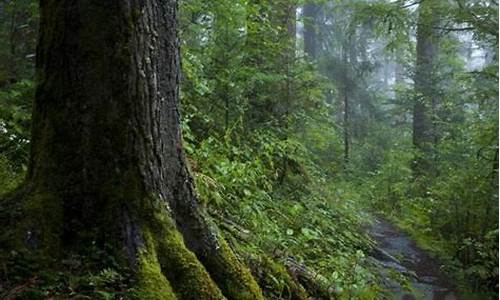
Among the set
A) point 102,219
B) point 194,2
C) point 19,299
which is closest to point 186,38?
point 194,2

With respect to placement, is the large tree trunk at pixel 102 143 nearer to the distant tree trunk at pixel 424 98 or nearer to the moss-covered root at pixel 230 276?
the moss-covered root at pixel 230 276

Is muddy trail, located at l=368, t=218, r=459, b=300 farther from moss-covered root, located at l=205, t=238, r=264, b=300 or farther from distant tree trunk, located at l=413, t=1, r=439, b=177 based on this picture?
distant tree trunk, located at l=413, t=1, r=439, b=177

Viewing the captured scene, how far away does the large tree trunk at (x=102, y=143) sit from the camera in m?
2.90

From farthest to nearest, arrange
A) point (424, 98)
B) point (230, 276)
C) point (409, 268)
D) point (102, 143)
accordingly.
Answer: point (424, 98)
point (409, 268)
point (230, 276)
point (102, 143)

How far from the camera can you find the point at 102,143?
293 centimetres

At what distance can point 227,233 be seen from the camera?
416 centimetres

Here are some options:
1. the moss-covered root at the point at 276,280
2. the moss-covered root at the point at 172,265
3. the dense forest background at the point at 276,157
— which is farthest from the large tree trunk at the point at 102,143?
the moss-covered root at the point at 276,280

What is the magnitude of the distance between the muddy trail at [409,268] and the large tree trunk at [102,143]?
3326 millimetres

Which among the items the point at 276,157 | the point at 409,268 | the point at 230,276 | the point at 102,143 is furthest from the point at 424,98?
the point at 102,143

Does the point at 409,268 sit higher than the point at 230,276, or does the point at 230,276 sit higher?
the point at 230,276

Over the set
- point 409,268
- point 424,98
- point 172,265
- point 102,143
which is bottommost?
point 409,268

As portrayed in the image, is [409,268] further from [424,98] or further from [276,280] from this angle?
[424,98]

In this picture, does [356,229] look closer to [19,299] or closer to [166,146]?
[166,146]

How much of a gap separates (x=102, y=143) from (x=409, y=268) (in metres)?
5.07
